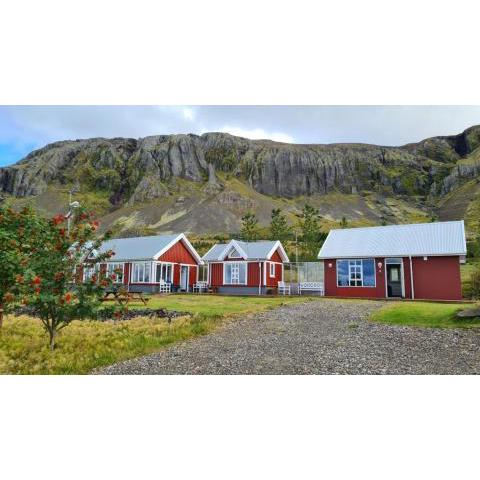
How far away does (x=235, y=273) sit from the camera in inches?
1426

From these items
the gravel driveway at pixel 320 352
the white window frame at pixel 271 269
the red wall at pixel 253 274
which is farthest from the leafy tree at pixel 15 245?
the white window frame at pixel 271 269

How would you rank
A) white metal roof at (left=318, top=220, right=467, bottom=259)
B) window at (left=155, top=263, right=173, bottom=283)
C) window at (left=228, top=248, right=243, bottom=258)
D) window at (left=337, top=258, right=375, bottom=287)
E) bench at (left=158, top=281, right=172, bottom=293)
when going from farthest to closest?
window at (left=228, top=248, right=243, bottom=258) → window at (left=155, top=263, right=173, bottom=283) → bench at (left=158, top=281, right=172, bottom=293) → window at (left=337, top=258, right=375, bottom=287) → white metal roof at (left=318, top=220, right=467, bottom=259)

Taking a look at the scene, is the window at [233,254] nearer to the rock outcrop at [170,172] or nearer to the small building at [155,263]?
the small building at [155,263]

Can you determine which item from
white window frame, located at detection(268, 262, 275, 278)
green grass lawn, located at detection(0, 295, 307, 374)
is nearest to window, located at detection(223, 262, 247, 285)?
white window frame, located at detection(268, 262, 275, 278)

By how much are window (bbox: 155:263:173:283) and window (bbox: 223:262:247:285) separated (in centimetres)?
512

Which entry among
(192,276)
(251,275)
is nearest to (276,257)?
(251,275)

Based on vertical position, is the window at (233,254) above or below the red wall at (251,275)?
above

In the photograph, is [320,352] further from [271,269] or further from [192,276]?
[192,276]

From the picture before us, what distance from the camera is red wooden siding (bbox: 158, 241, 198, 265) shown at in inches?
1442

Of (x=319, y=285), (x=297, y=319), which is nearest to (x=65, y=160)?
(x=319, y=285)

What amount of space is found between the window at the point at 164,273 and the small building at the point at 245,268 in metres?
3.37

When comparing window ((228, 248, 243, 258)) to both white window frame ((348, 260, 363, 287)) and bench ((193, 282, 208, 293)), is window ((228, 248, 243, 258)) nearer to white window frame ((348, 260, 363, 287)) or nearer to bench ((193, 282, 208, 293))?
bench ((193, 282, 208, 293))

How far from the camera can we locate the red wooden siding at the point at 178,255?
36.6 meters

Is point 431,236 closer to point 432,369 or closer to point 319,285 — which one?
point 319,285
